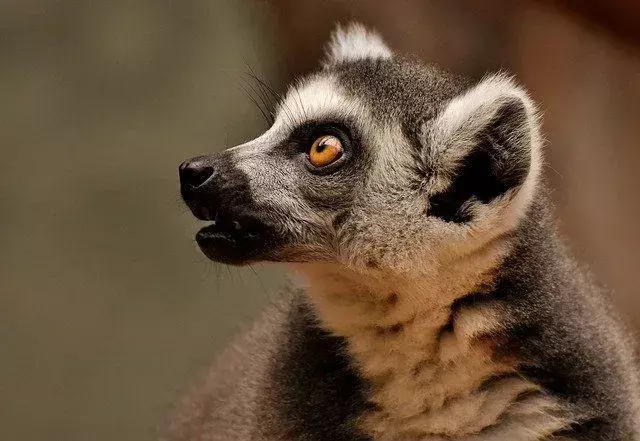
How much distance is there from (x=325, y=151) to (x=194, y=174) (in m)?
0.40

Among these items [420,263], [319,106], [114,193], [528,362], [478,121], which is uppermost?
[114,193]

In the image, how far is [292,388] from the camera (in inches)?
102

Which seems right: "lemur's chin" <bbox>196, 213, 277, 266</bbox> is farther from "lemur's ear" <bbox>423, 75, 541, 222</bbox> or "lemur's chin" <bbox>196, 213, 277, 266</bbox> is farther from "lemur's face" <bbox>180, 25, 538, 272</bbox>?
"lemur's ear" <bbox>423, 75, 541, 222</bbox>

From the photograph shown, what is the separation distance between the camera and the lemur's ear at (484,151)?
2309 mm

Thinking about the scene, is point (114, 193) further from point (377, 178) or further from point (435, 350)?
point (435, 350)

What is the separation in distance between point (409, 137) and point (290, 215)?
0.42 meters

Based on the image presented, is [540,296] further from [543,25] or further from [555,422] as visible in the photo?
[543,25]

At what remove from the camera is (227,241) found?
240 cm

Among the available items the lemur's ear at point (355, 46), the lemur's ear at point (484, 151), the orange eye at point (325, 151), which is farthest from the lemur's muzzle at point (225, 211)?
the lemur's ear at point (355, 46)

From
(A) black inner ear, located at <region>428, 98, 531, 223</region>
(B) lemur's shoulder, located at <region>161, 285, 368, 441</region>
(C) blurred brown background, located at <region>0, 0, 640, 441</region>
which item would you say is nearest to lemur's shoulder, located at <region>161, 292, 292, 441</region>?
(B) lemur's shoulder, located at <region>161, 285, 368, 441</region>

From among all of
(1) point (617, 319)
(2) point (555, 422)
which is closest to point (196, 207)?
(2) point (555, 422)

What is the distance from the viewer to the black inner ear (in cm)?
230

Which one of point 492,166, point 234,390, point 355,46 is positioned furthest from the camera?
point 234,390

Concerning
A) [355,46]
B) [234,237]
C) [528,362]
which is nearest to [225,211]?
[234,237]
